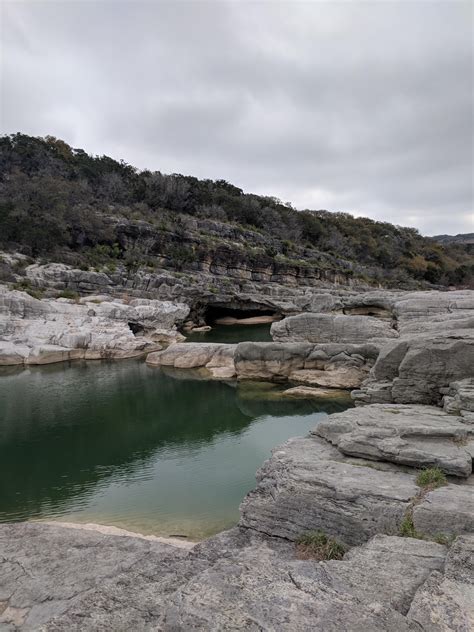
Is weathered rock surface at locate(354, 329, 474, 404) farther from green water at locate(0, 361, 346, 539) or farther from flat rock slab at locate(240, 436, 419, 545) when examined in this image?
flat rock slab at locate(240, 436, 419, 545)

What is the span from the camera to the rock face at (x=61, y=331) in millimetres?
27500

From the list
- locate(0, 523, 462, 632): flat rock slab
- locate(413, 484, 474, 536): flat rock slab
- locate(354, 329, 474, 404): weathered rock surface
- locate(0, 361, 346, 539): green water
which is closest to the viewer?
locate(0, 523, 462, 632): flat rock slab

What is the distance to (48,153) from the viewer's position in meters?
59.8

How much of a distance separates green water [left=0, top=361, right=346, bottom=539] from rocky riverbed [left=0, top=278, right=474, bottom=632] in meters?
2.10

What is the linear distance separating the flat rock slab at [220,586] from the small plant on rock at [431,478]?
1.62 m

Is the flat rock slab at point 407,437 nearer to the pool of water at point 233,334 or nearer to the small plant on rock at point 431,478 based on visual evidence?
the small plant on rock at point 431,478

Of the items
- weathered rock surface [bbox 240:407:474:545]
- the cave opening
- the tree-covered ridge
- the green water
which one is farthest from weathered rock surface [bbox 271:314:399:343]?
the tree-covered ridge

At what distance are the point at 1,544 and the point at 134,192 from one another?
60.0 m

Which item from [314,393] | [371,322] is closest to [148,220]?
[371,322]

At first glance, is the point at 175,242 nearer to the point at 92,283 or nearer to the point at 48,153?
the point at 92,283

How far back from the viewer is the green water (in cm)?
978

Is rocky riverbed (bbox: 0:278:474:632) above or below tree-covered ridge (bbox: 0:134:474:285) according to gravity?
below

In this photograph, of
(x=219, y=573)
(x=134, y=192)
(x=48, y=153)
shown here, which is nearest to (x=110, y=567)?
(x=219, y=573)

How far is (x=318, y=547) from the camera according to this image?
5.80m
